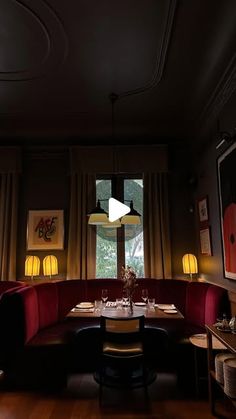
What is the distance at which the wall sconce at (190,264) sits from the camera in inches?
169

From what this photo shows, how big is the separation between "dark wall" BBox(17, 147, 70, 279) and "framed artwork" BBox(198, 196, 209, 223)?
6.83ft

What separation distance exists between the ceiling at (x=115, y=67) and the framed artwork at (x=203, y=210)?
95 centimetres

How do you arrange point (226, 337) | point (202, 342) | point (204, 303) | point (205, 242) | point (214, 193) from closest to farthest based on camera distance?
point (226, 337) → point (202, 342) → point (204, 303) → point (214, 193) → point (205, 242)

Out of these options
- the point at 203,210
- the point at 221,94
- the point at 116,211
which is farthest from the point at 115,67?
the point at 203,210

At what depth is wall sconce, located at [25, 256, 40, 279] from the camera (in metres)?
4.38

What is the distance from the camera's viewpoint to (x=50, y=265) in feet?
14.5

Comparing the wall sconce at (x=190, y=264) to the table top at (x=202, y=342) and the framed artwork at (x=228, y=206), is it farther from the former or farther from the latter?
the table top at (x=202, y=342)

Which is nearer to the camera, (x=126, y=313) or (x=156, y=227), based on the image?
(x=126, y=313)

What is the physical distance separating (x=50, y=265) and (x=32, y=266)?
26 cm

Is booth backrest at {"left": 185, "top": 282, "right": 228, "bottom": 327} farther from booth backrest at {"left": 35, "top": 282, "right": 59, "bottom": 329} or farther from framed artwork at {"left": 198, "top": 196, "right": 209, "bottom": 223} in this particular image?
booth backrest at {"left": 35, "top": 282, "right": 59, "bottom": 329}

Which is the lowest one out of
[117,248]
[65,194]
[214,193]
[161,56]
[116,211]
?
[117,248]

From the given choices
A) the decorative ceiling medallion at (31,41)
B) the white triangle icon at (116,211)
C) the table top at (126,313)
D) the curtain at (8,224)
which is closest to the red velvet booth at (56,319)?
the table top at (126,313)

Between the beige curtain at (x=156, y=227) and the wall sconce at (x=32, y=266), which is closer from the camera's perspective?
the wall sconce at (x=32, y=266)

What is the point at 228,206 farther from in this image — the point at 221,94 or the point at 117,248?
the point at 117,248
